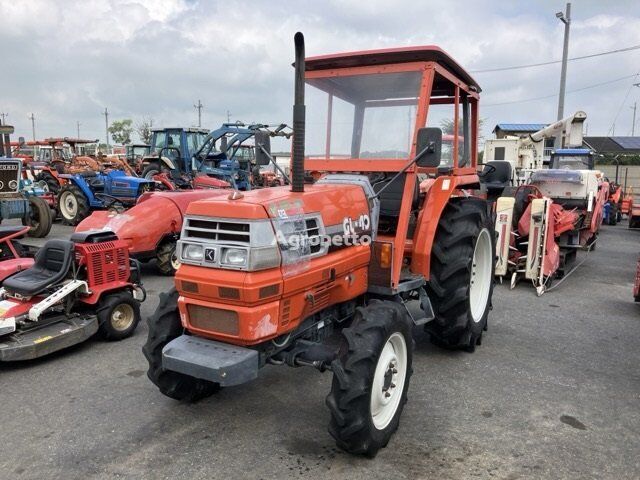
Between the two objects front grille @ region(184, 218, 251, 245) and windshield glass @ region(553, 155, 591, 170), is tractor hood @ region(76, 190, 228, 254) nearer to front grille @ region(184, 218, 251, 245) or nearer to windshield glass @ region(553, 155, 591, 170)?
front grille @ region(184, 218, 251, 245)

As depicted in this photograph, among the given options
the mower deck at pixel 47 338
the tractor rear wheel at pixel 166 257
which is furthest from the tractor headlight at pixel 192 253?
the tractor rear wheel at pixel 166 257

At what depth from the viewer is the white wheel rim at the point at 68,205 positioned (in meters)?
13.4

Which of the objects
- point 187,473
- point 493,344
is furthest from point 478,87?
point 187,473

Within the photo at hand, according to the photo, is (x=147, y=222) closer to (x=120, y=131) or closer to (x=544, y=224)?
(x=544, y=224)

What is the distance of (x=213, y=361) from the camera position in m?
2.77

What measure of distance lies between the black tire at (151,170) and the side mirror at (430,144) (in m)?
12.4

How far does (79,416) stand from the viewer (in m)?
3.49

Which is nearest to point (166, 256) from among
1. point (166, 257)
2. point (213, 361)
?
point (166, 257)

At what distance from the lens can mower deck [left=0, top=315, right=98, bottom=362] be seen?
13.8 ft

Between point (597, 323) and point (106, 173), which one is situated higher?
point (106, 173)

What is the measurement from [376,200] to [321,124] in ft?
3.01

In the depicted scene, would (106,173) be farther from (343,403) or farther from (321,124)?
(343,403)

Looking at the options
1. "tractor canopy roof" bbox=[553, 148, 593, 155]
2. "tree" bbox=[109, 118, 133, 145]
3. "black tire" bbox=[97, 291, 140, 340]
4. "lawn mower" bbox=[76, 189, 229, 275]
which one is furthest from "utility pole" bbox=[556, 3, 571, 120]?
"tree" bbox=[109, 118, 133, 145]

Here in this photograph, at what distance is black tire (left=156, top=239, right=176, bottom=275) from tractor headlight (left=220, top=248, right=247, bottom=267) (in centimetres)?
518
